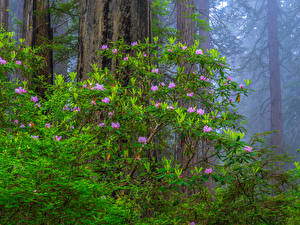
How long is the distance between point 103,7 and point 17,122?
6.88ft

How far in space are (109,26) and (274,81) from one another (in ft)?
57.3

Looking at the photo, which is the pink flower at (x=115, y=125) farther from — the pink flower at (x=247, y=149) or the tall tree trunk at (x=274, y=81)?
the tall tree trunk at (x=274, y=81)

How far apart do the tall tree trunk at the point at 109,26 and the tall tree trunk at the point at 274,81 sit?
44.1 feet

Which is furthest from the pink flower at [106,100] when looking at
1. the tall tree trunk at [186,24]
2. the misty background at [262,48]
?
the misty background at [262,48]

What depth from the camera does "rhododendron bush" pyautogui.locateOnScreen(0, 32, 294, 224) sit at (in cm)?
204

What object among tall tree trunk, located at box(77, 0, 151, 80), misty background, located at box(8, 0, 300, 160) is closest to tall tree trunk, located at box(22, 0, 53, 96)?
tall tree trunk, located at box(77, 0, 151, 80)

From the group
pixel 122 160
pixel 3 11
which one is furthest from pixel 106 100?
pixel 3 11

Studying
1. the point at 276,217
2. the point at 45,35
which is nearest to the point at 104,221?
the point at 276,217

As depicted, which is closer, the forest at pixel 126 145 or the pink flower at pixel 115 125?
the forest at pixel 126 145

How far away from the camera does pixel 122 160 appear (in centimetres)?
330

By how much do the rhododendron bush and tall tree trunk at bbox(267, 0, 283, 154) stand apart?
14.0 metres

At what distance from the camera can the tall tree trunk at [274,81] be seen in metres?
17.3

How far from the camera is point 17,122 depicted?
12.8 ft

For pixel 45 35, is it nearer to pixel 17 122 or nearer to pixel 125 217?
pixel 17 122
